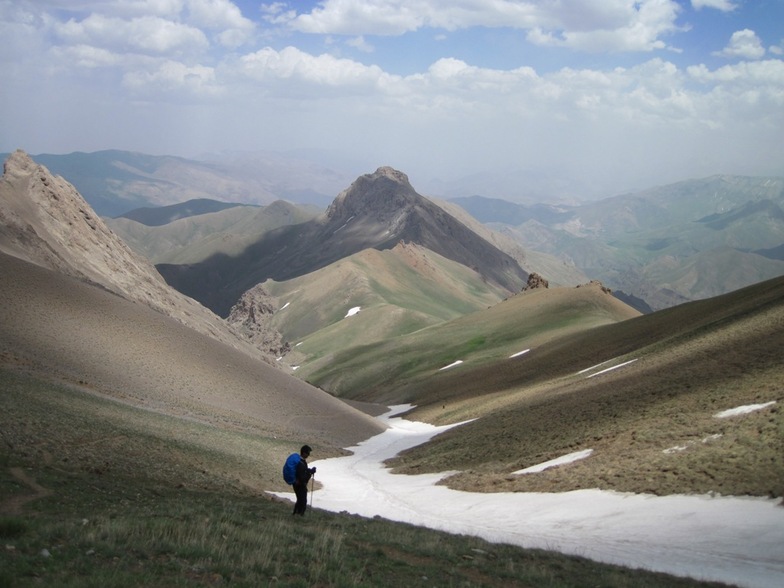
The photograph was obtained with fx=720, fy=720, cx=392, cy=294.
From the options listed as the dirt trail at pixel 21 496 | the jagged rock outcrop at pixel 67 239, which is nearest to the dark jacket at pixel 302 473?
the dirt trail at pixel 21 496

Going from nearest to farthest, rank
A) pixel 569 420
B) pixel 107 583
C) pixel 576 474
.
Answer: pixel 107 583
pixel 576 474
pixel 569 420

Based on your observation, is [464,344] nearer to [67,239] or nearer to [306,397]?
[306,397]

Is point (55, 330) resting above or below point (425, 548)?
above

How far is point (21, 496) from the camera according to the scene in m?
17.5

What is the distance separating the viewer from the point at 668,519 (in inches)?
848

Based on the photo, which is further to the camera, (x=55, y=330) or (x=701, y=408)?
(x=55, y=330)

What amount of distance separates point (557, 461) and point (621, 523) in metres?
9.06

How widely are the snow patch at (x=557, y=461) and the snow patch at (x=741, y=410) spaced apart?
5.41m

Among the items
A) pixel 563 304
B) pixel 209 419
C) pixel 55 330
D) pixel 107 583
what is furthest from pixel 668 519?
pixel 563 304

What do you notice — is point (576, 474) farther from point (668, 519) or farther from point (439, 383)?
point (439, 383)

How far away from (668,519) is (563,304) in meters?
88.8

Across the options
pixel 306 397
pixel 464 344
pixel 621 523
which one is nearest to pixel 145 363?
pixel 306 397

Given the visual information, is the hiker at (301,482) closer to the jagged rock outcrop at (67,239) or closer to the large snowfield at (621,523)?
the large snowfield at (621,523)

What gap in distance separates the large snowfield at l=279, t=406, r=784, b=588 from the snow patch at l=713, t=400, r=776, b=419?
5.46m
